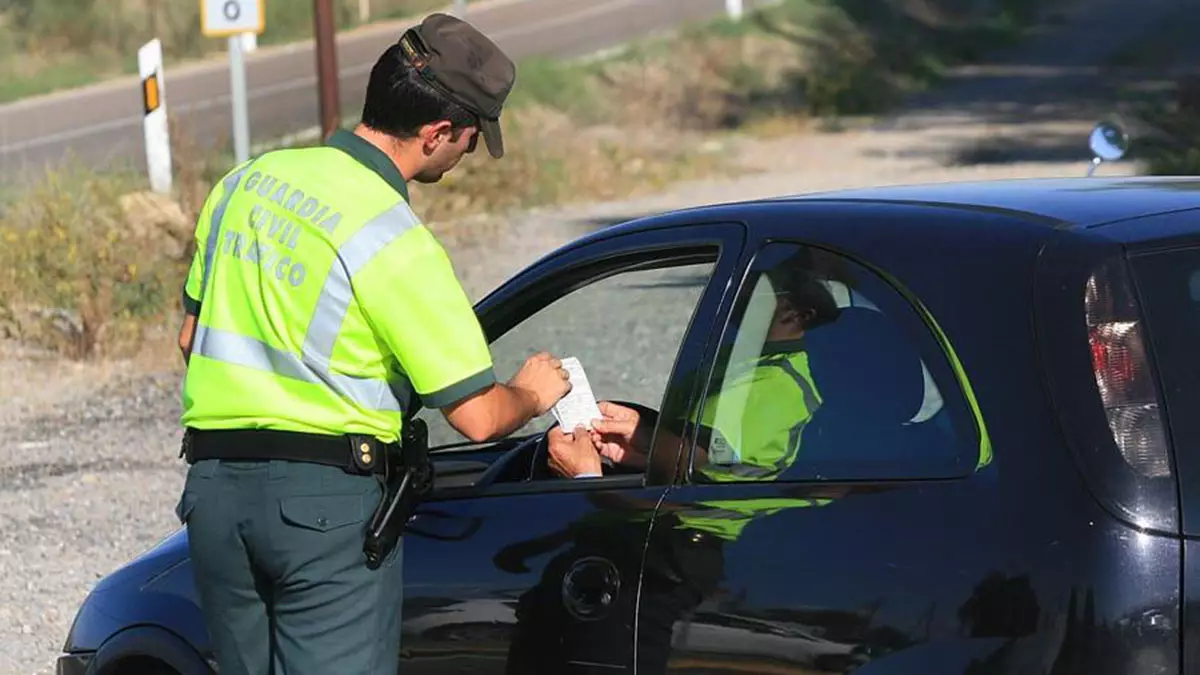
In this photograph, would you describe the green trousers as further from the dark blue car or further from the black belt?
the dark blue car

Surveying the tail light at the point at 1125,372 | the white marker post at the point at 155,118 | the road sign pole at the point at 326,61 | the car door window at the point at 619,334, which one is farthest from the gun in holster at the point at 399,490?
the road sign pole at the point at 326,61

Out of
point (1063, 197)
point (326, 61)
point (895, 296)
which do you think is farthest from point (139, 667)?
point (326, 61)

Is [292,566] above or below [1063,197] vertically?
below

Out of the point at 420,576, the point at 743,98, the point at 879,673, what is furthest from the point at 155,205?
the point at 743,98

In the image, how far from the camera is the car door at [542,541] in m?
3.54

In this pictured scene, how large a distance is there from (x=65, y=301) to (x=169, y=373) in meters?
1.18

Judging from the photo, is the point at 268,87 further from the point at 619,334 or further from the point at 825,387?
the point at 825,387

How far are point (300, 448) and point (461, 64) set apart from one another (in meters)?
0.69

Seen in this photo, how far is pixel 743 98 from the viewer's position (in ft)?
94.2

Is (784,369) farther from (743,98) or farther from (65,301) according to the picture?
(743,98)

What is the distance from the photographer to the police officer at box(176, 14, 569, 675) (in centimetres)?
340

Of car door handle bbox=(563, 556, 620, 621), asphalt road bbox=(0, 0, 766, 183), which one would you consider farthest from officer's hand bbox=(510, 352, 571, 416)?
asphalt road bbox=(0, 0, 766, 183)

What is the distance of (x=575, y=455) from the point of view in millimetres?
3979

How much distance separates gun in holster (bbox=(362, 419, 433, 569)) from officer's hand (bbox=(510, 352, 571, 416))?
20 cm
